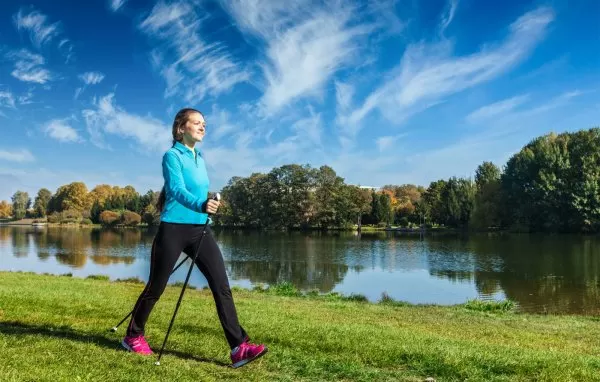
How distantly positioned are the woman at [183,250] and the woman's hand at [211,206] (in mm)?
165

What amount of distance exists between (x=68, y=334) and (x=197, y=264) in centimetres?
203

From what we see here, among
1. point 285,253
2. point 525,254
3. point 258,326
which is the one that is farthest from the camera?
point 285,253

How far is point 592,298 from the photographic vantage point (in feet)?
66.2

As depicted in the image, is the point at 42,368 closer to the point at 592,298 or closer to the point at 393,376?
the point at 393,376

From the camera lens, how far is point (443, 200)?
311 feet

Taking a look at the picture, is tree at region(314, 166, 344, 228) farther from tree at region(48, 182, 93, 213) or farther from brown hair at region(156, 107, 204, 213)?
brown hair at region(156, 107, 204, 213)

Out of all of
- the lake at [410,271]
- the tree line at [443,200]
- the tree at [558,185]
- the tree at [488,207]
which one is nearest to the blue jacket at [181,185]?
the lake at [410,271]

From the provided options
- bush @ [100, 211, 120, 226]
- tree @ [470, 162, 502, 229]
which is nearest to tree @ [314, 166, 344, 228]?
tree @ [470, 162, 502, 229]

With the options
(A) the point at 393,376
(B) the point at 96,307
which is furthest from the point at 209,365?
(B) the point at 96,307

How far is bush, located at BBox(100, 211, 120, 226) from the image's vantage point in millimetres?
125625

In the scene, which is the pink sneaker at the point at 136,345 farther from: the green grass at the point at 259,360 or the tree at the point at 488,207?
the tree at the point at 488,207

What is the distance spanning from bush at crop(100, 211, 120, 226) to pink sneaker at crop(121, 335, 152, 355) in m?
130

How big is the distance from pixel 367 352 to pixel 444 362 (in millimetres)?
892

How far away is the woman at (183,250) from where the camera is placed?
4809 millimetres
